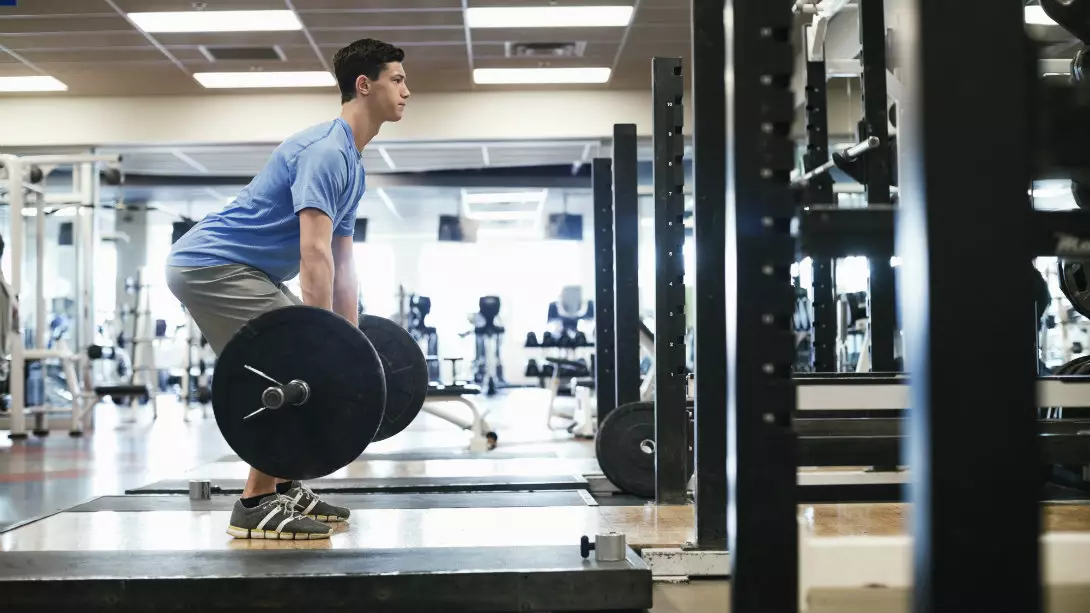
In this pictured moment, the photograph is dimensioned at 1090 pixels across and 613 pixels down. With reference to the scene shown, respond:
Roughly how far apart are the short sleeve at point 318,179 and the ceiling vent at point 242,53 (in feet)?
17.3

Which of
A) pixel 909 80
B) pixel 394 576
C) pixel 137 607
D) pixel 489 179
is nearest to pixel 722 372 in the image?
pixel 394 576

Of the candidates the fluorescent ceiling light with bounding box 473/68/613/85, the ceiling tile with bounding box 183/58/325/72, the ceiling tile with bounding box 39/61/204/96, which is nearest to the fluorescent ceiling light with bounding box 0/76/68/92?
the ceiling tile with bounding box 39/61/204/96

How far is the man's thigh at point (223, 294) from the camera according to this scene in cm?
232

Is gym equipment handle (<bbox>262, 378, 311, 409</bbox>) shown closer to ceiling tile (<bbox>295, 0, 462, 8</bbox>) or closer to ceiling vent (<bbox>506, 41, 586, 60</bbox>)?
ceiling tile (<bbox>295, 0, 462, 8</bbox>)

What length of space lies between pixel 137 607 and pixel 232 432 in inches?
17.6

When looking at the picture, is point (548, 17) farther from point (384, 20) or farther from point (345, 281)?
point (345, 281)

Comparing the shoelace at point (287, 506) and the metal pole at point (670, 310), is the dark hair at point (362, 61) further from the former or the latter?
the shoelace at point (287, 506)

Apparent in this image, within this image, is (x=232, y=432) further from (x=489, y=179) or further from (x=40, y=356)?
(x=489, y=179)

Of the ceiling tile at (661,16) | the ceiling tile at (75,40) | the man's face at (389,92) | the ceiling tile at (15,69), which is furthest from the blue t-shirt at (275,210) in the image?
the ceiling tile at (15,69)

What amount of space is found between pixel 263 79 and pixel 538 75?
2.26 metres

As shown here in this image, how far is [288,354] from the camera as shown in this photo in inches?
82.0

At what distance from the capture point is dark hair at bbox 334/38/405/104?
2428 mm

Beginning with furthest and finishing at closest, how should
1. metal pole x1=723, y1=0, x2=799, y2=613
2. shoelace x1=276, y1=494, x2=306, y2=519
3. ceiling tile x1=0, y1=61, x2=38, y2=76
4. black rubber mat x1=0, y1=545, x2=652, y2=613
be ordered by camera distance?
ceiling tile x1=0, y1=61, x2=38, y2=76 < shoelace x1=276, y1=494, x2=306, y2=519 < black rubber mat x1=0, y1=545, x2=652, y2=613 < metal pole x1=723, y1=0, x2=799, y2=613

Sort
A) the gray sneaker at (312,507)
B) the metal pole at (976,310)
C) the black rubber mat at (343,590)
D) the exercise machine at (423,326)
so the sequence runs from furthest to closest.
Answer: the exercise machine at (423,326), the gray sneaker at (312,507), the black rubber mat at (343,590), the metal pole at (976,310)
